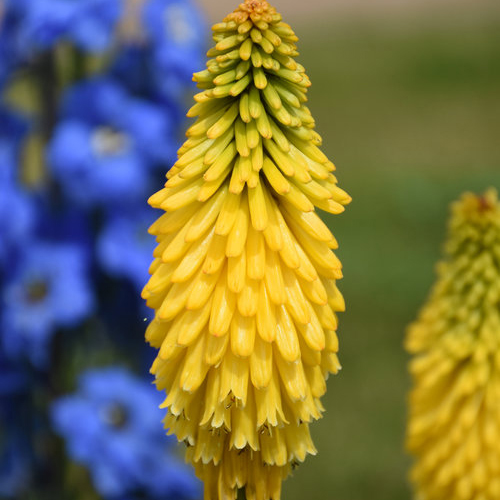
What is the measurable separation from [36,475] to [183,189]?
2.72 metres

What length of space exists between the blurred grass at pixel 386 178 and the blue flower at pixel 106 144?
1936 millimetres

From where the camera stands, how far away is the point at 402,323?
22.1 ft

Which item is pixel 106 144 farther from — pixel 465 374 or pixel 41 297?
pixel 465 374

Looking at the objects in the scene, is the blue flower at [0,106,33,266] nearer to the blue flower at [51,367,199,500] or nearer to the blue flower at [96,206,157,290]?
the blue flower at [96,206,157,290]

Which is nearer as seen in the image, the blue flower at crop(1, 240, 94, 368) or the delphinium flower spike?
the delphinium flower spike

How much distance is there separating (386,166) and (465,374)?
7.24 metres

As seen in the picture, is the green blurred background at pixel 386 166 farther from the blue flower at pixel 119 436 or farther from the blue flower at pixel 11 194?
the blue flower at pixel 11 194

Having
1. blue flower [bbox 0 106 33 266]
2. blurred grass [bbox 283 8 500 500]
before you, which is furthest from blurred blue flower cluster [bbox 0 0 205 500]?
blurred grass [bbox 283 8 500 500]

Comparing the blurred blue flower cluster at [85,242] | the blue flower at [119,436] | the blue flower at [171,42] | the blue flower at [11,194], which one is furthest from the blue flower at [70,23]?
the blue flower at [119,436]

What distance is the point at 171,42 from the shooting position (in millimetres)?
3965

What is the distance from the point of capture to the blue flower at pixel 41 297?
12.7 ft

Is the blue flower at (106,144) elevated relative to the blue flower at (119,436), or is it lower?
elevated

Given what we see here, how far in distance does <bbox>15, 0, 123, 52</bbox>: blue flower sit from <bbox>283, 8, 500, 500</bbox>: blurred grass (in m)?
2.52

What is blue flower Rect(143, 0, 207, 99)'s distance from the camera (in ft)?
12.9
